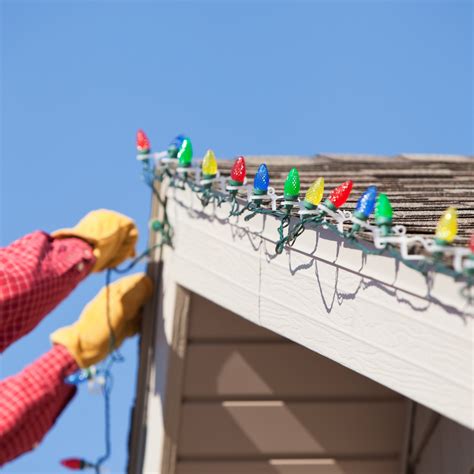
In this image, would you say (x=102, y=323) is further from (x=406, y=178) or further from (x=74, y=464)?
(x=406, y=178)

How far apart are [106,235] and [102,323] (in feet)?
A: 1.24

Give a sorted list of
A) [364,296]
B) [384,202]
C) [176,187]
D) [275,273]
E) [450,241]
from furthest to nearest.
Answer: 1. [176,187]
2. [275,273]
3. [364,296]
4. [384,202]
5. [450,241]

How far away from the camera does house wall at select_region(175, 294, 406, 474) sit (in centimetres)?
446

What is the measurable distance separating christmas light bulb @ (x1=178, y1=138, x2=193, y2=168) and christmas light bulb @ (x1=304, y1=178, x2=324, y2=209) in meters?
1.19

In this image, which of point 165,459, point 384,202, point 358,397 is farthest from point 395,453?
point 384,202

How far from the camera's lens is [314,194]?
2.89 metres

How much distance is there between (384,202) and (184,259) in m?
1.84

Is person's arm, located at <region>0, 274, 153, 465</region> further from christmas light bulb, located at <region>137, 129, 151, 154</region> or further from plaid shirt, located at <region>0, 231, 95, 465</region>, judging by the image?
christmas light bulb, located at <region>137, 129, 151, 154</region>

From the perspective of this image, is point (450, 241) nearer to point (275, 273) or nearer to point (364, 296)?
point (364, 296)

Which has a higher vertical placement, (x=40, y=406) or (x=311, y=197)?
(x=311, y=197)

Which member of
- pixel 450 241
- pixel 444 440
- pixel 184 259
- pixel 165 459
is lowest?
pixel 165 459

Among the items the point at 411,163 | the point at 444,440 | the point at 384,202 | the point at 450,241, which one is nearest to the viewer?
the point at 450,241

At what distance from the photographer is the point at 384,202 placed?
2627 millimetres

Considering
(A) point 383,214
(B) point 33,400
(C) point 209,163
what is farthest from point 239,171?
(B) point 33,400
